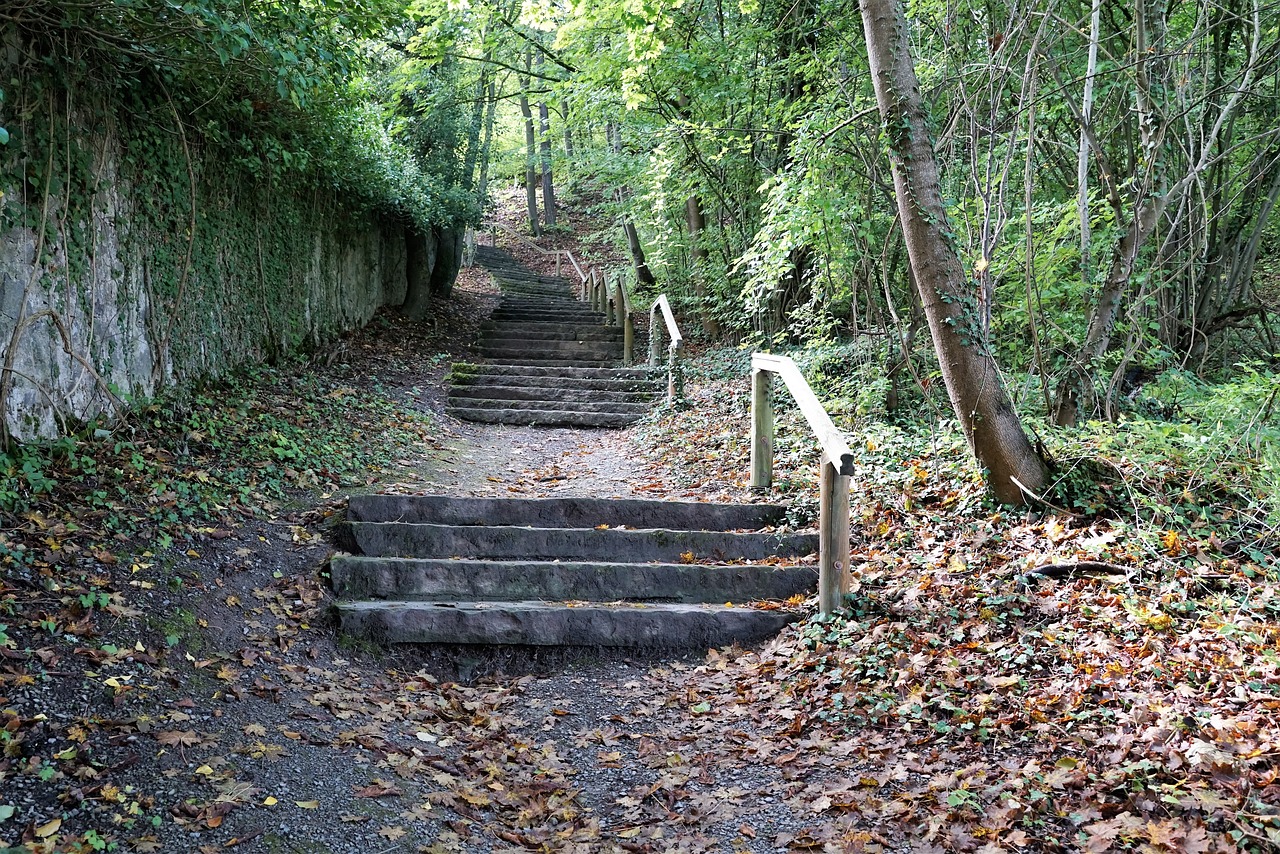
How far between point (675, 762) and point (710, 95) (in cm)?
917

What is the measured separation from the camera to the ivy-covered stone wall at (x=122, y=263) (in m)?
4.38

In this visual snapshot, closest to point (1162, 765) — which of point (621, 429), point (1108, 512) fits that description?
point (1108, 512)

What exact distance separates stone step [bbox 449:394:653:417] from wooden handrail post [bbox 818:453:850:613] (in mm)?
5754

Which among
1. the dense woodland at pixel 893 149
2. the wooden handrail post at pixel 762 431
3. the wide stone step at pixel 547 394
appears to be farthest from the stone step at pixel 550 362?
the wooden handrail post at pixel 762 431

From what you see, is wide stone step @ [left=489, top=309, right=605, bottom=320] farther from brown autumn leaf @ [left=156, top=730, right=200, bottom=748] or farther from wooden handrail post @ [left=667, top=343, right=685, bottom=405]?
brown autumn leaf @ [left=156, top=730, right=200, bottom=748]

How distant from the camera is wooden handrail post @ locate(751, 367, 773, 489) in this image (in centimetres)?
587

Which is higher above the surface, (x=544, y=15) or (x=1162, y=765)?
(x=544, y=15)

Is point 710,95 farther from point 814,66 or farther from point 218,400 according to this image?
point 218,400

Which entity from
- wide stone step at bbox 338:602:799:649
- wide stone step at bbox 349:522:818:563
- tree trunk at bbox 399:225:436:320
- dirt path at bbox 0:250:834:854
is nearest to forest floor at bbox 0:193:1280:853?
dirt path at bbox 0:250:834:854

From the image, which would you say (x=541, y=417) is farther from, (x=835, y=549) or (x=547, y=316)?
(x=835, y=549)

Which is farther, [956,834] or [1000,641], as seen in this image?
[1000,641]

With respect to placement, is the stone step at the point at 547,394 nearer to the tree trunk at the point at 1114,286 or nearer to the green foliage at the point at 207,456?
the green foliage at the point at 207,456

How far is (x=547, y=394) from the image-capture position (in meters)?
10.5

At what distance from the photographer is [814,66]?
8516mm
